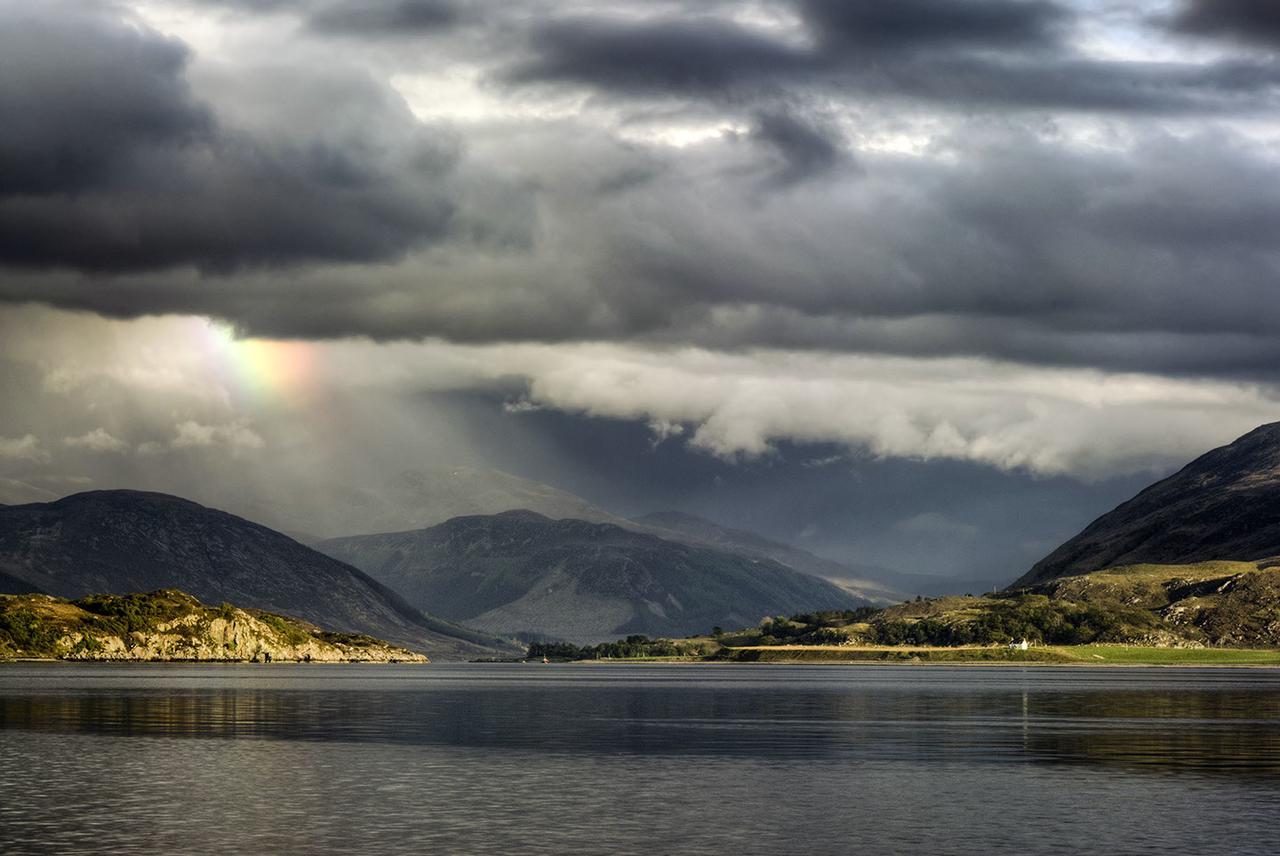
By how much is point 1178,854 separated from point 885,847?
15740 mm

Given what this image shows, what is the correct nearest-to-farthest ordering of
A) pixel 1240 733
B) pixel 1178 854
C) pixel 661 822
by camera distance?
pixel 1178 854 < pixel 661 822 < pixel 1240 733

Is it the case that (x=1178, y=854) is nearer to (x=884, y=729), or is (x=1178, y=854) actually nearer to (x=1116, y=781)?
(x=1116, y=781)

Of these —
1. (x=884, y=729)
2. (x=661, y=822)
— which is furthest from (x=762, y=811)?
(x=884, y=729)

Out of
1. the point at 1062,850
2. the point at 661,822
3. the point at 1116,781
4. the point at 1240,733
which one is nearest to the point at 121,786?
the point at 661,822

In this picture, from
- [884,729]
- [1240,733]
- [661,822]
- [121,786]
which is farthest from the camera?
[884,729]

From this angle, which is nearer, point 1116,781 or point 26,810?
point 26,810

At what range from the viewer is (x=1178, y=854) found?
86.2 metres

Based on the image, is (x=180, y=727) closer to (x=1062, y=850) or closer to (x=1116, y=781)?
→ (x=1116, y=781)

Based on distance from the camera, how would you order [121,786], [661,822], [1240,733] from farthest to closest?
[1240,733] < [121,786] < [661,822]

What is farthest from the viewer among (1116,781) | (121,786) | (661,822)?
(1116,781)

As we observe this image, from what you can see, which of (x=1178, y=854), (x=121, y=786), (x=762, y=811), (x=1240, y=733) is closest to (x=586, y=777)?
(x=762, y=811)

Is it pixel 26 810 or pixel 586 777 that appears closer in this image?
pixel 26 810

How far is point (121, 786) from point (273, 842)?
31803 mm

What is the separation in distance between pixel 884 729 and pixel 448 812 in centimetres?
10058
